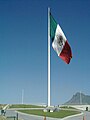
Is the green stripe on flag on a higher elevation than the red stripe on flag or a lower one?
higher

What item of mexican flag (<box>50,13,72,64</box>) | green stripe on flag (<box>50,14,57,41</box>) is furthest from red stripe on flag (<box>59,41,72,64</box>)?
green stripe on flag (<box>50,14,57,41</box>)

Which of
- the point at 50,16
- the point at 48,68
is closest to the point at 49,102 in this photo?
the point at 48,68

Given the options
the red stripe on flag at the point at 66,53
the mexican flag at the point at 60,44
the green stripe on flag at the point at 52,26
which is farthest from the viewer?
the green stripe on flag at the point at 52,26

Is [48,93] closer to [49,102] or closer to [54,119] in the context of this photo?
[49,102]

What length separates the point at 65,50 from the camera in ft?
66.3

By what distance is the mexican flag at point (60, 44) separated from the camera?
790 inches

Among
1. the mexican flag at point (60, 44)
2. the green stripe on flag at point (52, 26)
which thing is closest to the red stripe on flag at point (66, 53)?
the mexican flag at point (60, 44)

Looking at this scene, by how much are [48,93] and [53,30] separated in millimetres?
4085

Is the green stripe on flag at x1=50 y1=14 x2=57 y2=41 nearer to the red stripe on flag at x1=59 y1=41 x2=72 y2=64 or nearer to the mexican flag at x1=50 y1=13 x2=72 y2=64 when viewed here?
the mexican flag at x1=50 y1=13 x2=72 y2=64

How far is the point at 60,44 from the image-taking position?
2052cm

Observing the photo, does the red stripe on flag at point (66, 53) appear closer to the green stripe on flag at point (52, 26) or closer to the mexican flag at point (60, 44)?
the mexican flag at point (60, 44)

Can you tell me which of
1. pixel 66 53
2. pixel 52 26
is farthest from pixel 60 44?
pixel 52 26

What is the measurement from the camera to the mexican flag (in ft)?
65.8

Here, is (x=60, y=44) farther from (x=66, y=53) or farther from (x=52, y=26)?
(x=52, y=26)
